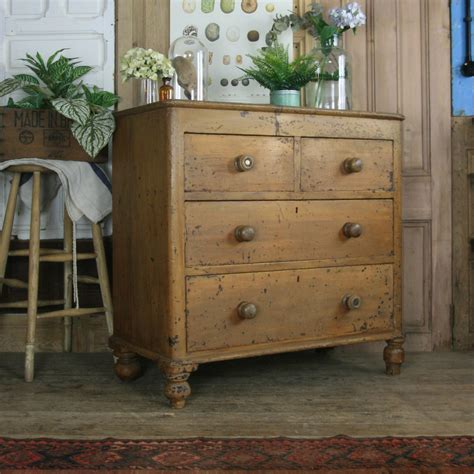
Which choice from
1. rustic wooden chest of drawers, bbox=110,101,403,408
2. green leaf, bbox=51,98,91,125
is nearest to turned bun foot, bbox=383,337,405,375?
rustic wooden chest of drawers, bbox=110,101,403,408

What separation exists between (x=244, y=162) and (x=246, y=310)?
521 millimetres

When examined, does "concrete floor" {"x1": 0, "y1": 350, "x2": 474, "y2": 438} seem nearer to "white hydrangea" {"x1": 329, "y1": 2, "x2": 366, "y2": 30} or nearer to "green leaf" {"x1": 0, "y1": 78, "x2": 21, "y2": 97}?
"green leaf" {"x1": 0, "y1": 78, "x2": 21, "y2": 97}

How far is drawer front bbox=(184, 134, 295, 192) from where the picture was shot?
2484 millimetres

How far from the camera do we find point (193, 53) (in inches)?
122

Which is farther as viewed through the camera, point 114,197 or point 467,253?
point 467,253

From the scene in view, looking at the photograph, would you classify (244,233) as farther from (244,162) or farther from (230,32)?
(230,32)

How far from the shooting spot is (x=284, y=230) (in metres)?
2.65

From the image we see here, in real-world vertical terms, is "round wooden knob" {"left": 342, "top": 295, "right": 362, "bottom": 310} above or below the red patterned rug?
above

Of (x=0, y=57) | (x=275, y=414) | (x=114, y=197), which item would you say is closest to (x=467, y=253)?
(x=275, y=414)

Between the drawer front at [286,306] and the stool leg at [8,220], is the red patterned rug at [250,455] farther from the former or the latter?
the stool leg at [8,220]

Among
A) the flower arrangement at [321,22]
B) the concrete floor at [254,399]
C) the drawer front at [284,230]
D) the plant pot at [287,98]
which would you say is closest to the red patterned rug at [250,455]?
the concrete floor at [254,399]

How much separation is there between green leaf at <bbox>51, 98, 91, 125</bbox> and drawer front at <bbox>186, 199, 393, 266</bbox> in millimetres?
631

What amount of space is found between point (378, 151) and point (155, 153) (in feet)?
2.98

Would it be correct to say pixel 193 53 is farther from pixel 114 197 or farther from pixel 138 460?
pixel 138 460
